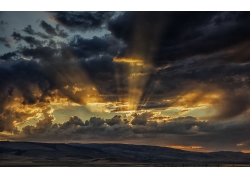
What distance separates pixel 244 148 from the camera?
30.9ft

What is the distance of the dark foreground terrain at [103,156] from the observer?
9.48 metres

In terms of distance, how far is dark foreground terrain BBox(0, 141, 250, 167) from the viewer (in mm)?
9484

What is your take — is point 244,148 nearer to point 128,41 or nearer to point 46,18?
point 128,41

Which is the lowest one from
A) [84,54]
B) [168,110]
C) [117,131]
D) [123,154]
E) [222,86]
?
[123,154]

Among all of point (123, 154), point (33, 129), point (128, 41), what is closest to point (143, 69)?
point (128, 41)

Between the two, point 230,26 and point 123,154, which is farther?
point 123,154

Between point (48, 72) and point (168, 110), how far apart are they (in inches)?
143

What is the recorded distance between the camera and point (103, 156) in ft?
31.7

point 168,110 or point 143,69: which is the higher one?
point 143,69

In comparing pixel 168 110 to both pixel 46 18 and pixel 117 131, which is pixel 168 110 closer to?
pixel 117 131

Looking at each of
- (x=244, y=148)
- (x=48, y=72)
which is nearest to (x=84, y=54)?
(x=48, y=72)

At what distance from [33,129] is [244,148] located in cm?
611

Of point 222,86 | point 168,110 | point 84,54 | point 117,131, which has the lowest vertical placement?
point 117,131

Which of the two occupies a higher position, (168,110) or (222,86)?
(222,86)
